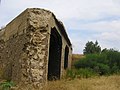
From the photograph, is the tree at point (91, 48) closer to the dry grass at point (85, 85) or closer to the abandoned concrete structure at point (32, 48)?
the dry grass at point (85, 85)

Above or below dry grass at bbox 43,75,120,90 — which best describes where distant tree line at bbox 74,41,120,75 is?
above

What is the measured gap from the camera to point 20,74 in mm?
11195

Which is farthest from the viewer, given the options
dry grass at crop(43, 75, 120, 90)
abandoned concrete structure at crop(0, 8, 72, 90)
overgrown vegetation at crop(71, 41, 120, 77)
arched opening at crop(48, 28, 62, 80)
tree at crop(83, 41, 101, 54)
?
tree at crop(83, 41, 101, 54)

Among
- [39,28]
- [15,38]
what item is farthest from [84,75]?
[39,28]

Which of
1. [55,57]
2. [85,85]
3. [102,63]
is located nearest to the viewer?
[85,85]

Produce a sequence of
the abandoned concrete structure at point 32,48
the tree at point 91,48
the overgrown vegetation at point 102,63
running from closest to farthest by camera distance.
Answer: the abandoned concrete structure at point 32,48, the overgrown vegetation at point 102,63, the tree at point 91,48

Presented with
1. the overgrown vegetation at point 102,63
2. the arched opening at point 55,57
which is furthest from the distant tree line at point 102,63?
the arched opening at point 55,57

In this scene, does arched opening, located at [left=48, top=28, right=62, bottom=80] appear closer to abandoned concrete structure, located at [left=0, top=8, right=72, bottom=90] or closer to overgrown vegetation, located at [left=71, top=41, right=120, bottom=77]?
abandoned concrete structure, located at [left=0, top=8, right=72, bottom=90]

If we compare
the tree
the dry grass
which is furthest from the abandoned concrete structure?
the tree

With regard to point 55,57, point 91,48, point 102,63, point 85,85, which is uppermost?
point 91,48

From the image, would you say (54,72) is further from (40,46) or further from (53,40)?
(40,46)

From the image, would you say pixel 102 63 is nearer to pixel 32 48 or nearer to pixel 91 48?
pixel 32 48

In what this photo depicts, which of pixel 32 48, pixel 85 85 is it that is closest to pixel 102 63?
pixel 85 85

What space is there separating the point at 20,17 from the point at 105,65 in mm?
11679
